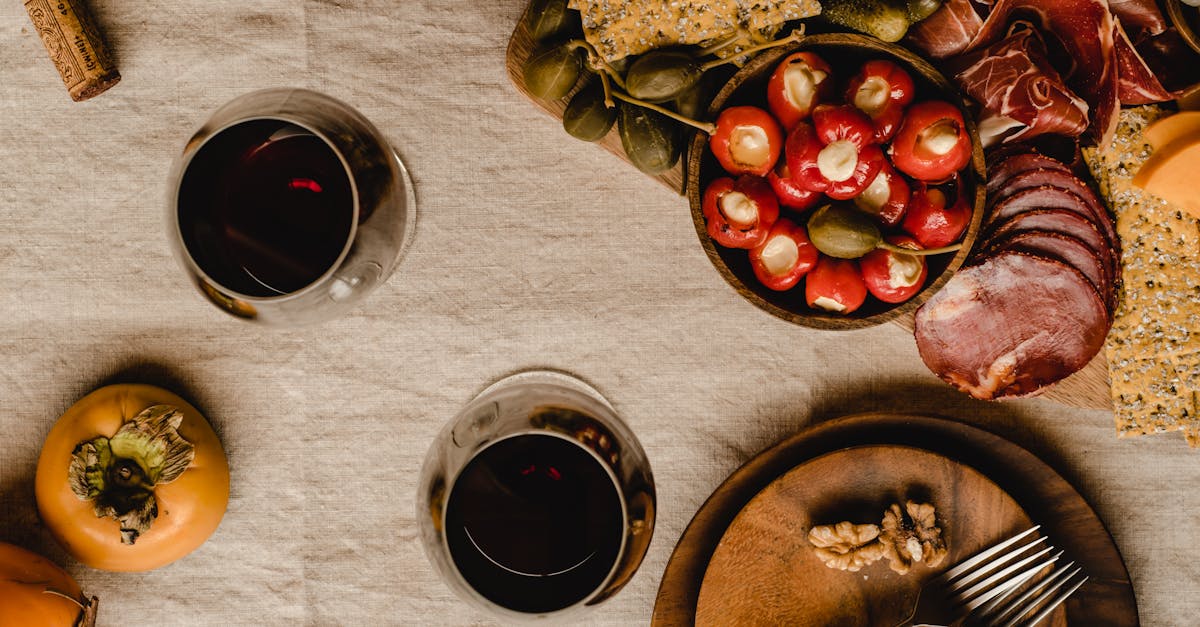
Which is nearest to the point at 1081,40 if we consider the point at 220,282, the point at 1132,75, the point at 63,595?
the point at 1132,75

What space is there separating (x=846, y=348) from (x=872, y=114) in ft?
0.84

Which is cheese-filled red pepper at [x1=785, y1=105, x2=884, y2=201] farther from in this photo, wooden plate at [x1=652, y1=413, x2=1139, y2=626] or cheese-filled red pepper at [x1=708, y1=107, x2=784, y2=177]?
wooden plate at [x1=652, y1=413, x2=1139, y2=626]

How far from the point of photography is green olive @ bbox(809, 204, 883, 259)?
66 centimetres

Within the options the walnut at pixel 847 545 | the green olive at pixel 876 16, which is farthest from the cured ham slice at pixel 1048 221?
the walnut at pixel 847 545

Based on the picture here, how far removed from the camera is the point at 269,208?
0.65m

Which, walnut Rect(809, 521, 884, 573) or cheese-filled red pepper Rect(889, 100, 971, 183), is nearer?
cheese-filled red pepper Rect(889, 100, 971, 183)

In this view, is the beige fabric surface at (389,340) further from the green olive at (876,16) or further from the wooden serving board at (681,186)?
the green olive at (876,16)

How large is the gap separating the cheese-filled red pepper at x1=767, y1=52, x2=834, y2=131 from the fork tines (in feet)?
1.56

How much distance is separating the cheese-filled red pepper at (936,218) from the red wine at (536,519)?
0.34 m

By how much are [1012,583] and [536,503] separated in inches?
19.2

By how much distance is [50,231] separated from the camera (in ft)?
2.74

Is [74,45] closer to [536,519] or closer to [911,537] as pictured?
[536,519]

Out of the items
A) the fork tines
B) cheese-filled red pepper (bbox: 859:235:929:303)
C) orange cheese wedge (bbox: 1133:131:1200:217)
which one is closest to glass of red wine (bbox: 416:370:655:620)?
cheese-filled red pepper (bbox: 859:235:929:303)

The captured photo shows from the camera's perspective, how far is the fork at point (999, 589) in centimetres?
78
